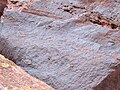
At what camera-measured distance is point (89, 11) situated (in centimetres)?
191

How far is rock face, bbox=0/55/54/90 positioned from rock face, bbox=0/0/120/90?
204 millimetres

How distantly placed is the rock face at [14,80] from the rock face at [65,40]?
0.20 metres

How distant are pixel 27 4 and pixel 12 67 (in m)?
0.69

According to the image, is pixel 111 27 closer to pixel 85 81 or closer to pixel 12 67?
pixel 85 81

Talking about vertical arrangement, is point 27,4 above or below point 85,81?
above

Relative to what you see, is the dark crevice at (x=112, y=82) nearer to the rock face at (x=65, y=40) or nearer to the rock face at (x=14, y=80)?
the rock face at (x=65, y=40)

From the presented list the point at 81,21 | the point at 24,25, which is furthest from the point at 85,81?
the point at 24,25

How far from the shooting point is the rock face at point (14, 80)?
1.31m

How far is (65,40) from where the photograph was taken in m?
1.74

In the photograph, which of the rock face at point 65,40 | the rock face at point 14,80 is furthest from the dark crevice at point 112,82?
the rock face at point 14,80

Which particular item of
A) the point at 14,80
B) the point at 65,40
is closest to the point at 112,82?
the point at 65,40

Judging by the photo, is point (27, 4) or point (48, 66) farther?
point (27, 4)

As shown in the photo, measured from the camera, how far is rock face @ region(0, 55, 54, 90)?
1312 mm

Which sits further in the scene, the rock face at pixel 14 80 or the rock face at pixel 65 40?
the rock face at pixel 65 40
